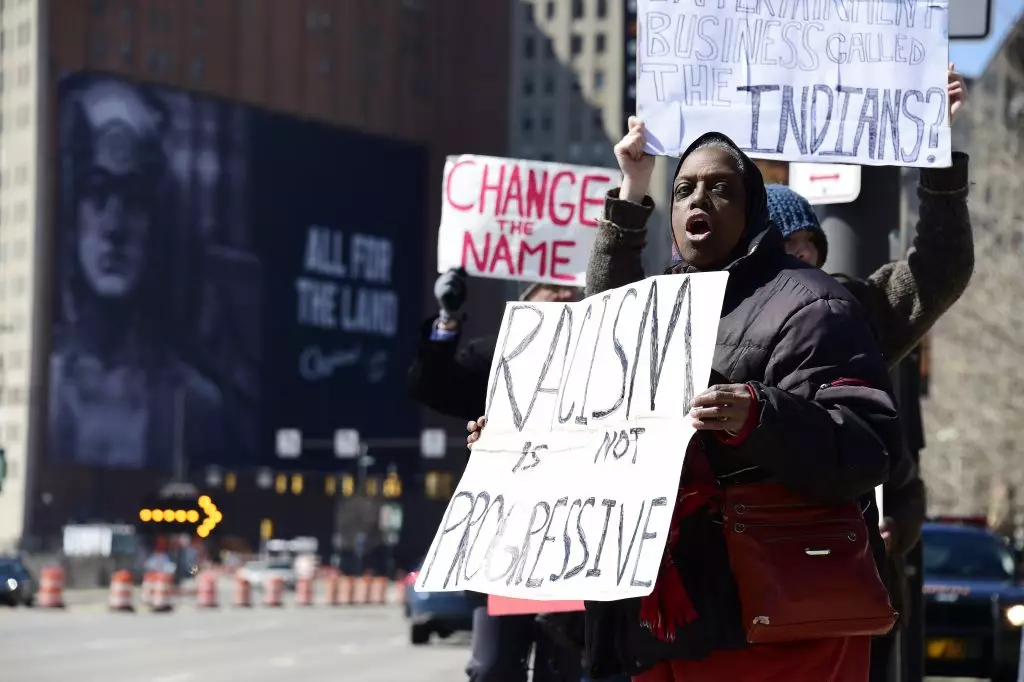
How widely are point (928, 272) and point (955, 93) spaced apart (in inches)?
19.3

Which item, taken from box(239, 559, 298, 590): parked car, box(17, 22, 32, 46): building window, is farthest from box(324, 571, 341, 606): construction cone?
box(17, 22, 32, 46): building window

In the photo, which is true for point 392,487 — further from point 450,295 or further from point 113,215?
point 450,295

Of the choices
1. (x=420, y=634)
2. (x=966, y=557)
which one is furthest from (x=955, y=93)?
(x=420, y=634)

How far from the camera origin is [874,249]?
767cm

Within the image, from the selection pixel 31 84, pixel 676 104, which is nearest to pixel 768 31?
pixel 676 104

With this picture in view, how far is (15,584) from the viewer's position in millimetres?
40281

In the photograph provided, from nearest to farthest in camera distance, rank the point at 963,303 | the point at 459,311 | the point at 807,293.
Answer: the point at 807,293, the point at 459,311, the point at 963,303

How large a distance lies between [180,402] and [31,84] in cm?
1636

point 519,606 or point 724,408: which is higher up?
point 724,408

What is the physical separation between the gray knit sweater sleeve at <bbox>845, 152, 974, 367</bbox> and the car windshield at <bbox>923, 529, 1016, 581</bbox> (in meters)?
11.1

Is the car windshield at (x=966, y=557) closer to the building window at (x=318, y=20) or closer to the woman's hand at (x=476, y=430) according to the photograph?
the woman's hand at (x=476, y=430)

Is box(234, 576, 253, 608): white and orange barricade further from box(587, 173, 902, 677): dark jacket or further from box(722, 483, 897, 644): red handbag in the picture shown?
box(722, 483, 897, 644): red handbag

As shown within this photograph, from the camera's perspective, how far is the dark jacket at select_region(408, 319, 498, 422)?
20.8 feet

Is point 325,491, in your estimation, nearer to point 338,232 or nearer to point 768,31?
point 338,232
